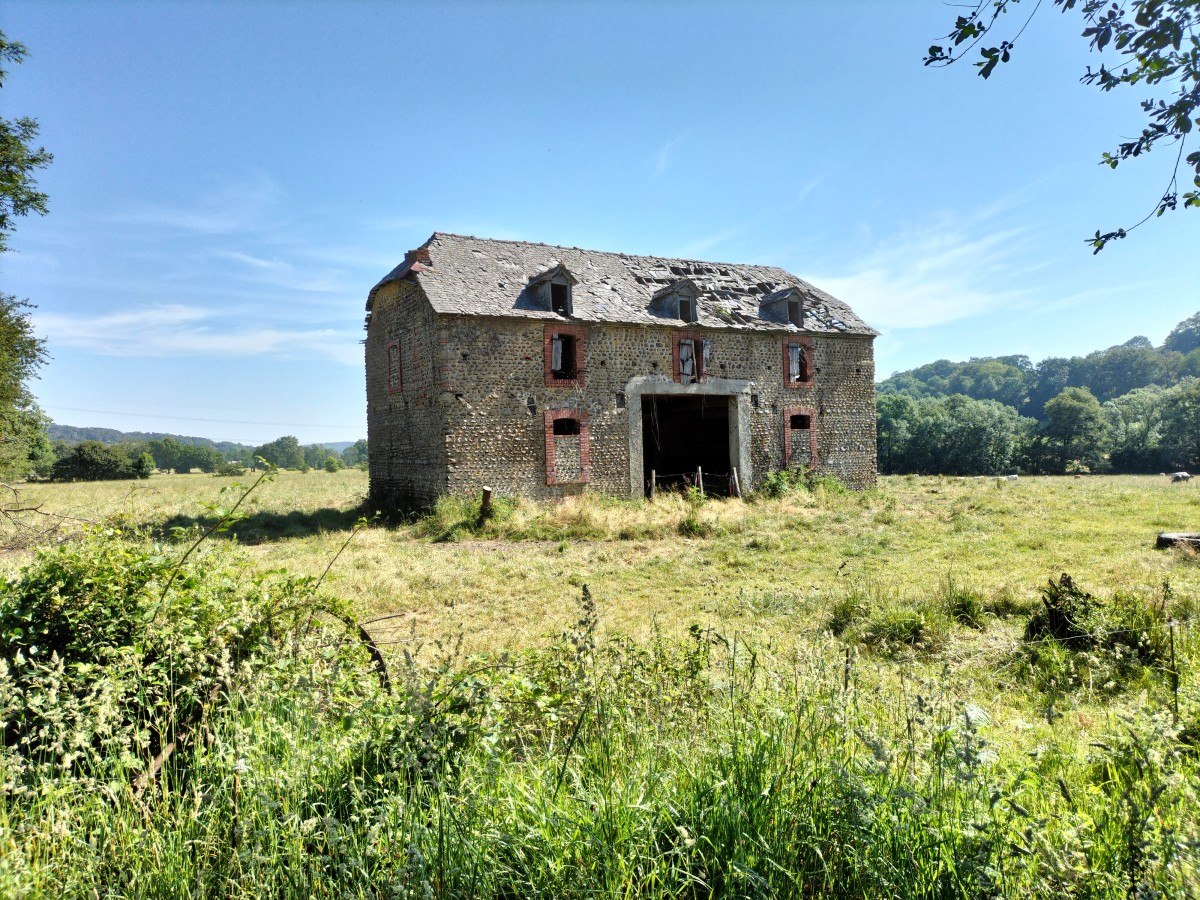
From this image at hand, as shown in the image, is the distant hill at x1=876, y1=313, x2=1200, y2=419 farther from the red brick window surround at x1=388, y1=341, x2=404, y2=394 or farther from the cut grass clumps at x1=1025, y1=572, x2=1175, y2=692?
the cut grass clumps at x1=1025, y1=572, x2=1175, y2=692

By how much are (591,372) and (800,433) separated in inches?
334

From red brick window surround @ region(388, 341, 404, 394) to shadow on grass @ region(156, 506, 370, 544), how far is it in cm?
399

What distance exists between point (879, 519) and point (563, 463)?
8931 millimetres

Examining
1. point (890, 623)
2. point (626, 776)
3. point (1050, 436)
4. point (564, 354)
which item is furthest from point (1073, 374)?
point (626, 776)

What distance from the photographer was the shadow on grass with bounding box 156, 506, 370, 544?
1567cm

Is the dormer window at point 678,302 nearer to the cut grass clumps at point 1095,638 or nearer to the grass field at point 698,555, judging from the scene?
the grass field at point 698,555

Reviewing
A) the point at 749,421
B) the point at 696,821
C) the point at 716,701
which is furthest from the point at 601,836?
the point at 749,421

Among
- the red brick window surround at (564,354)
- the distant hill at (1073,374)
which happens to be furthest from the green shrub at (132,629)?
the distant hill at (1073,374)

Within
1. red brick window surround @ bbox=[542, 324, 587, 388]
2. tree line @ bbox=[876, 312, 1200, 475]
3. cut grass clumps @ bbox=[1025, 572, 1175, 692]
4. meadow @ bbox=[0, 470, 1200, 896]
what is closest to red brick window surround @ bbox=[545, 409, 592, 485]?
red brick window surround @ bbox=[542, 324, 587, 388]

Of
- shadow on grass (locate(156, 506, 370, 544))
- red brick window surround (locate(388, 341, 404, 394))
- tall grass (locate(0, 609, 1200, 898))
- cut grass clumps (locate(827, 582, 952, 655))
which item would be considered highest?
red brick window surround (locate(388, 341, 404, 394))

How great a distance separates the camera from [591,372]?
1964 cm

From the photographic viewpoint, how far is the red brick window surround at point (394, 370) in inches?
779

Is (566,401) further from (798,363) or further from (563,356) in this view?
(798,363)

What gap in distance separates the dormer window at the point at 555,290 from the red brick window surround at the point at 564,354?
54cm
